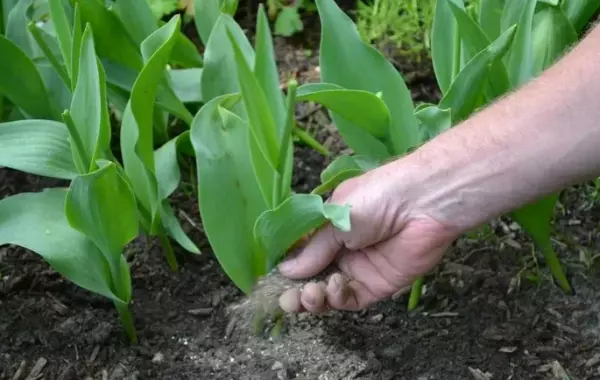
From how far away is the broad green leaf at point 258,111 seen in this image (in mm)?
1159

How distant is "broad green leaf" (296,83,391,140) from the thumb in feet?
0.54

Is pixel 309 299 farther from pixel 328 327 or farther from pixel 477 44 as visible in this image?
pixel 477 44

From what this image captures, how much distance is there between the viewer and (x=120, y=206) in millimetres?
1271

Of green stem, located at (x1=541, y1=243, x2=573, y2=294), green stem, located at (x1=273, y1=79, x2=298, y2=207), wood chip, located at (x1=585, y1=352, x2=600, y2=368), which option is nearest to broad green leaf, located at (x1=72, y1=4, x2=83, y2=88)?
green stem, located at (x1=273, y1=79, x2=298, y2=207)

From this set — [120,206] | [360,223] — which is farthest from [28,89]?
[360,223]

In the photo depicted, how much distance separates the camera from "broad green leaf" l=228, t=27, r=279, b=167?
45.6 inches

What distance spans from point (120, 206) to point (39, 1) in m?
0.64

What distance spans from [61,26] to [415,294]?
2.34 feet

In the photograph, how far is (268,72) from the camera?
126 centimetres

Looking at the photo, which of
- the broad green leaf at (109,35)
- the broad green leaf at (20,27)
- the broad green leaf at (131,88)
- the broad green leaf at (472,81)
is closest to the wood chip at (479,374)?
the broad green leaf at (472,81)

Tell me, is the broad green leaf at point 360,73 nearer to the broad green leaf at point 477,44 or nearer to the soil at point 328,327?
the broad green leaf at point 477,44

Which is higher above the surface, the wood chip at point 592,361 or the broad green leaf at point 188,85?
the broad green leaf at point 188,85

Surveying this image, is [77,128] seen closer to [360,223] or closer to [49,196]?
[49,196]

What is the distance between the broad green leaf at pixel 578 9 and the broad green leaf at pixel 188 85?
0.65 metres
